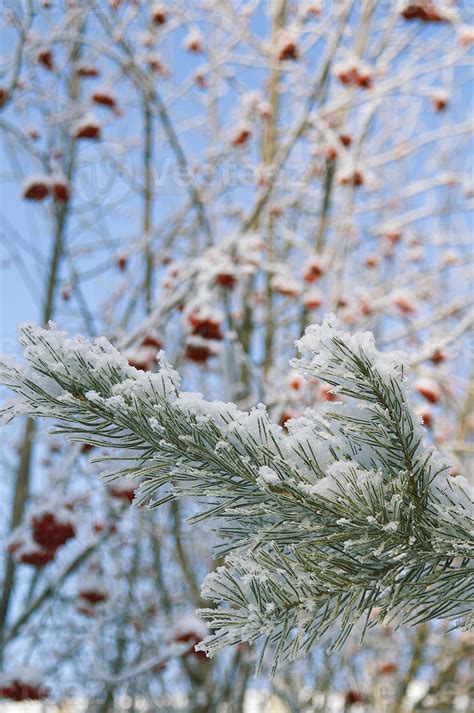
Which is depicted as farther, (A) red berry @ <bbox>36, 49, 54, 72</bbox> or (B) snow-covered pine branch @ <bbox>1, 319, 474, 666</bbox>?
(A) red berry @ <bbox>36, 49, 54, 72</bbox>

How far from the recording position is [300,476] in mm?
645

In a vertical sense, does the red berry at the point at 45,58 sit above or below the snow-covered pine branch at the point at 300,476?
above

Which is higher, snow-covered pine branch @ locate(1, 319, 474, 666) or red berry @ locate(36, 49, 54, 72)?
red berry @ locate(36, 49, 54, 72)

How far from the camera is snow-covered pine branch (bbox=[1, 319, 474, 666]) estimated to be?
613 mm

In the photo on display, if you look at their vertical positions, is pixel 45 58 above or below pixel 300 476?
above

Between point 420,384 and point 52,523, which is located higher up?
point 420,384

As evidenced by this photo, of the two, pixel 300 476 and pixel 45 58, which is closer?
pixel 300 476

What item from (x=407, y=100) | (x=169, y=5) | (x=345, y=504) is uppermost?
(x=407, y=100)

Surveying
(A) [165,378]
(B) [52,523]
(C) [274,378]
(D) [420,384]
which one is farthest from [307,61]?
(A) [165,378]

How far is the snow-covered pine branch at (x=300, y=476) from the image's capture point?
613 millimetres

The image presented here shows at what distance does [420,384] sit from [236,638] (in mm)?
2484

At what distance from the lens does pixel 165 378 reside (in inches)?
25.0

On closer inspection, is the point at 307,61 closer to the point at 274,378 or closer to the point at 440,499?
the point at 274,378

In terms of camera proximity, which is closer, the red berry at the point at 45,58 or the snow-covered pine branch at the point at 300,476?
the snow-covered pine branch at the point at 300,476
